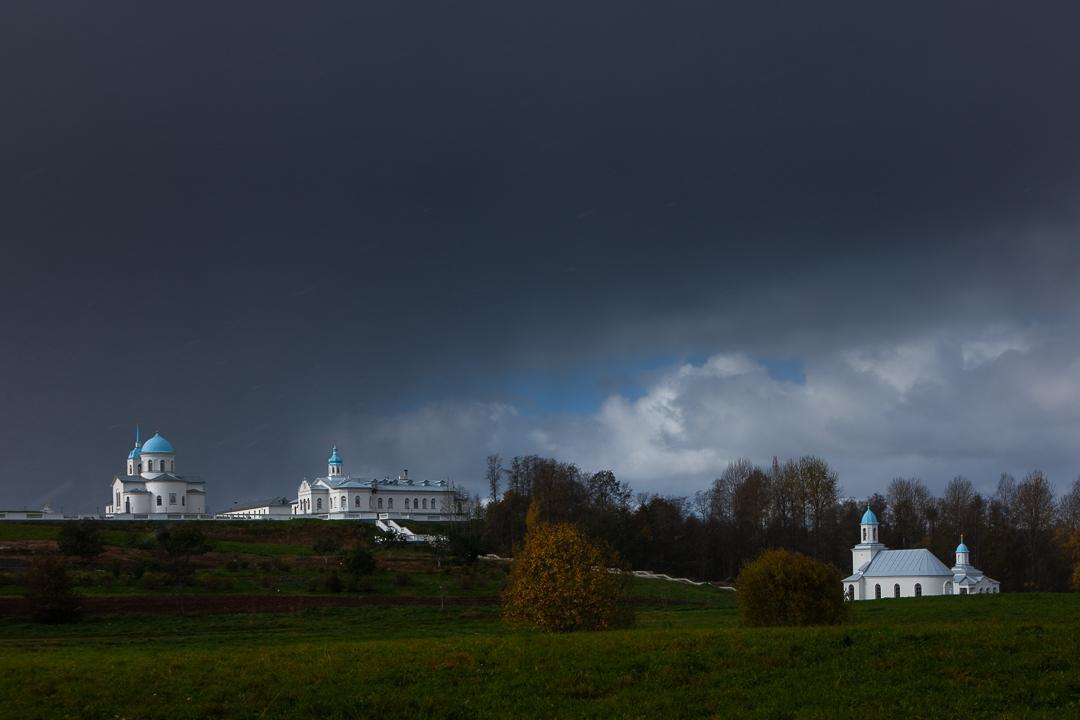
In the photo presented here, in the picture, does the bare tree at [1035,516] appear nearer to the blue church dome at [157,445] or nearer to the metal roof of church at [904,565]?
the metal roof of church at [904,565]

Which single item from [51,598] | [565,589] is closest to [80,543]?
[51,598]

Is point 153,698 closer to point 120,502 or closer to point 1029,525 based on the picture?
point 1029,525

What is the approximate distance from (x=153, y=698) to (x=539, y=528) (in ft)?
56.3

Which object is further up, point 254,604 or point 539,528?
point 539,528

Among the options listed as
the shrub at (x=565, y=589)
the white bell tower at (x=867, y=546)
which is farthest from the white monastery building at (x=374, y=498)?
the shrub at (x=565, y=589)

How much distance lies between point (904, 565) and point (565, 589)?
52188 millimetres

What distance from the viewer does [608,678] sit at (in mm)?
17172

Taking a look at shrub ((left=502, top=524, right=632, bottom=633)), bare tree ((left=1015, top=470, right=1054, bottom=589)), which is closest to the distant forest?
bare tree ((left=1015, top=470, right=1054, bottom=589))

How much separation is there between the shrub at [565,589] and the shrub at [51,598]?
20.9 meters

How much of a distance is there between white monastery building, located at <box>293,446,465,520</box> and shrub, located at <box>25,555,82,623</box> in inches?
3280

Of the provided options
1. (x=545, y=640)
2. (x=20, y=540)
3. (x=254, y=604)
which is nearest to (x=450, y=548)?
(x=254, y=604)

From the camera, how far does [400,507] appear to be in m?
134

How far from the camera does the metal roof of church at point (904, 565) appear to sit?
2876 inches

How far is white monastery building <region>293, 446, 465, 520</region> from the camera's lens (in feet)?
425
